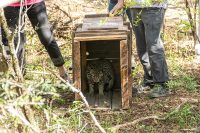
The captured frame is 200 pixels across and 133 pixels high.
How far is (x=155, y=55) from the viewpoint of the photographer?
17.6 feet

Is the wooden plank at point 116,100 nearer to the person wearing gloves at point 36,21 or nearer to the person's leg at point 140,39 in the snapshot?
the person's leg at point 140,39

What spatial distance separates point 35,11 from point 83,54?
89 centimetres

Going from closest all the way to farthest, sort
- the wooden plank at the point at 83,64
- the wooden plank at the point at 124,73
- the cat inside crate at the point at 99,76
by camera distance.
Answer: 1. the wooden plank at the point at 124,73
2. the cat inside crate at the point at 99,76
3. the wooden plank at the point at 83,64

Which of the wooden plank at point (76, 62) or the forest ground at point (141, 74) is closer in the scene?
the forest ground at point (141, 74)

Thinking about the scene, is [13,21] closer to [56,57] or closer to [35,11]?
[35,11]

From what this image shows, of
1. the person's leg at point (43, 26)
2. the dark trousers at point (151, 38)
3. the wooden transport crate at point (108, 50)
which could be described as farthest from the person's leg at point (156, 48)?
the person's leg at point (43, 26)

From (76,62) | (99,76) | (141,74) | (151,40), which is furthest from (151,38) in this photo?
(141,74)

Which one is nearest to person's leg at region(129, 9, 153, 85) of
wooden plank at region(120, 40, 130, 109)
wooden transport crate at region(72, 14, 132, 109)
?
wooden transport crate at region(72, 14, 132, 109)

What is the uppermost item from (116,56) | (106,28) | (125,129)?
(106,28)

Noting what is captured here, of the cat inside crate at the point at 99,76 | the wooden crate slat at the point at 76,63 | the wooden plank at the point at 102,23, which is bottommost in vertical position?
the cat inside crate at the point at 99,76

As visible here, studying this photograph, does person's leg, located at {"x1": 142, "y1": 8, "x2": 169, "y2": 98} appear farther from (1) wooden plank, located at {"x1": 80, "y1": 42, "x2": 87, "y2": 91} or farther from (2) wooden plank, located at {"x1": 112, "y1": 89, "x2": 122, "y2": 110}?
(1) wooden plank, located at {"x1": 80, "y1": 42, "x2": 87, "y2": 91}

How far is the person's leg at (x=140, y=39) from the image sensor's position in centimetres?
532

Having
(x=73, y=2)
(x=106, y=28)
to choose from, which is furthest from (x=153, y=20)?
(x=73, y=2)

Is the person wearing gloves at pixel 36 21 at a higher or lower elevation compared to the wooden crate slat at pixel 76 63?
higher
